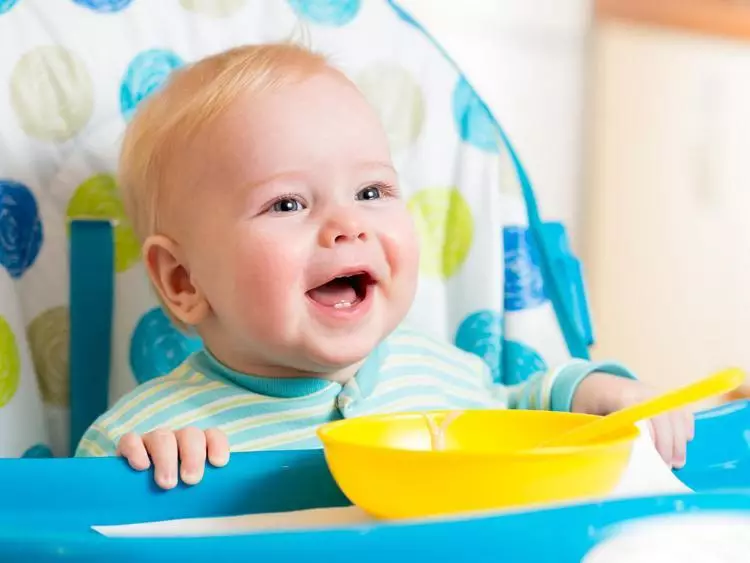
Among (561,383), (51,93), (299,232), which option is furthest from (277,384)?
(51,93)

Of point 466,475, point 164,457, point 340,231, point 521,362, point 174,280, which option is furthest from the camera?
point 521,362

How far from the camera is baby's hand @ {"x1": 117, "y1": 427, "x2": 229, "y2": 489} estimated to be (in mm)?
567

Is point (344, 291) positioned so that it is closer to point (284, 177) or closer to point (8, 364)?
point (284, 177)

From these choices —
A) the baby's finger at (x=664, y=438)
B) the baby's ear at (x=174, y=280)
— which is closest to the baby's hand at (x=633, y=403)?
the baby's finger at (x=664, y=438)

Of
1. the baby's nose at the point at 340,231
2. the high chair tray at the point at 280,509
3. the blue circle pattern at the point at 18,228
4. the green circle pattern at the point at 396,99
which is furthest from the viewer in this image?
the green circle pattern at the point at 396,99

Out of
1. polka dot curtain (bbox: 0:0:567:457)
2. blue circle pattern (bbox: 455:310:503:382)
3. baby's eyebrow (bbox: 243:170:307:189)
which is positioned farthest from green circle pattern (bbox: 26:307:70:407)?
blue circle pattern (bbox: 455:310:503:382)

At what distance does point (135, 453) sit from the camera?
572mm

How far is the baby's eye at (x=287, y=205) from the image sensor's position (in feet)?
2.44

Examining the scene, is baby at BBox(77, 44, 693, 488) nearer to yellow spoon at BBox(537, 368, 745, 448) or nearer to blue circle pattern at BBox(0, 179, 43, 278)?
blue circle pattern at BBox(0, 179, 43, 278)

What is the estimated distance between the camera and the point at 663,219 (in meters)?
1.84

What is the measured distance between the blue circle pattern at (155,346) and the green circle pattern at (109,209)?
5 cm

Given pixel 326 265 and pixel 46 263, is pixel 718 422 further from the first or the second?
pixel 46 263

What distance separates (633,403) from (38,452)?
48cm

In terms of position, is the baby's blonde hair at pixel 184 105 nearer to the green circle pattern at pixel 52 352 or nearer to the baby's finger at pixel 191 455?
the green circle pattern at pixel 52 352
